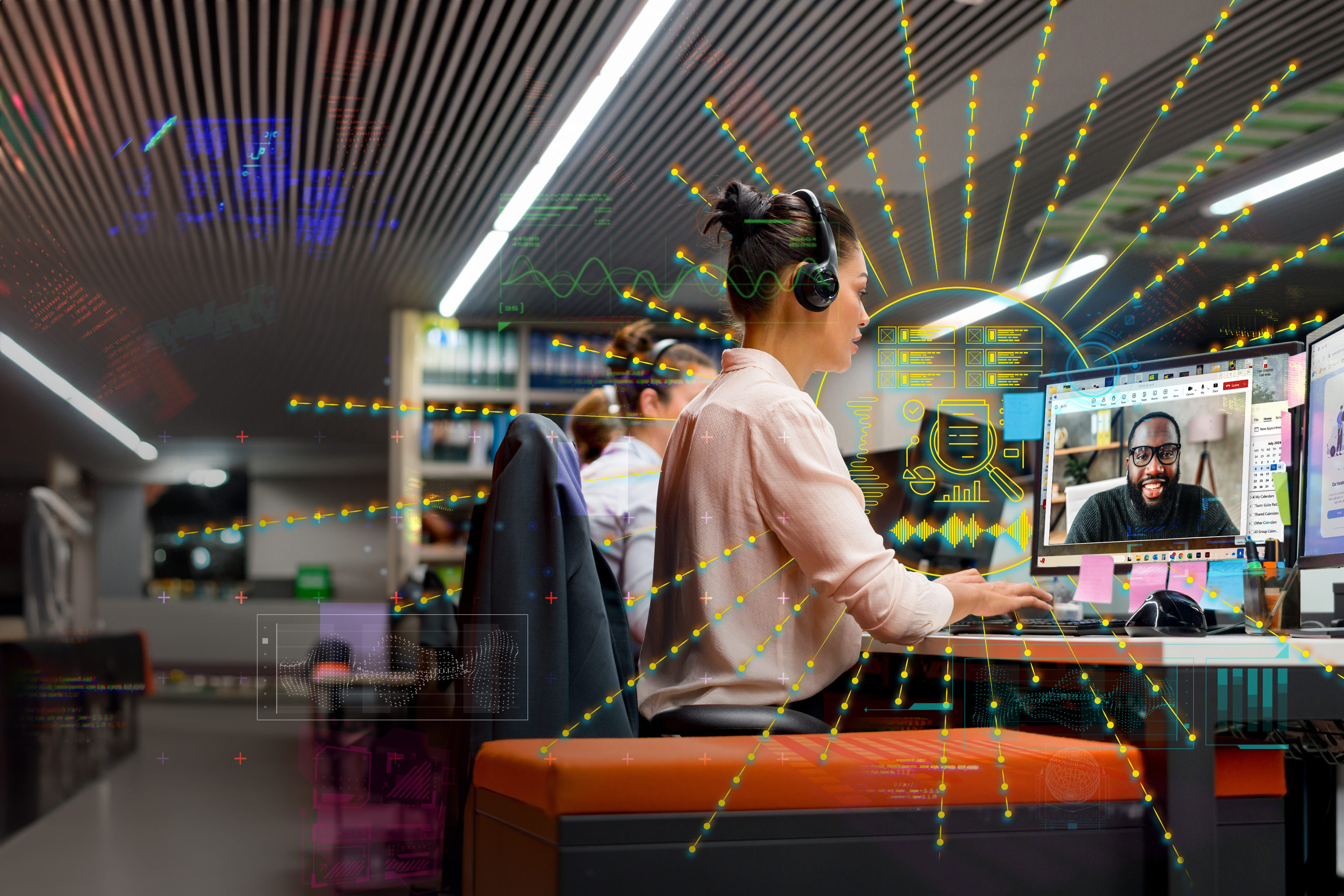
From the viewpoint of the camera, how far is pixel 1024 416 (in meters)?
1.79

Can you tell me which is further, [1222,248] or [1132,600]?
[1222,248]

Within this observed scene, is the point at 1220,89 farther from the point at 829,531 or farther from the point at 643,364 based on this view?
the point at 829,531

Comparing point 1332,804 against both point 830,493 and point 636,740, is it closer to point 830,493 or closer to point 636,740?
→ point 830,493

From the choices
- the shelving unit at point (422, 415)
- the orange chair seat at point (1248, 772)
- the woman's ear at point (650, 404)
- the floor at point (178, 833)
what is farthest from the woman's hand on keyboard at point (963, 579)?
the shelving unit at point (422, 415)

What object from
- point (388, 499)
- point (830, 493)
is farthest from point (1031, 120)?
point (388, 499)

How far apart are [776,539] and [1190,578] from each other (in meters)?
0.74

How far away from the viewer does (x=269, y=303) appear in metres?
5.66

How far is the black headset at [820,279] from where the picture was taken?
1.27 metres

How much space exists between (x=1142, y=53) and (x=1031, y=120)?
0.52 m

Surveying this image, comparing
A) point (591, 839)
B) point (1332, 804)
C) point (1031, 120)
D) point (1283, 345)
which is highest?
point (1031, 120)

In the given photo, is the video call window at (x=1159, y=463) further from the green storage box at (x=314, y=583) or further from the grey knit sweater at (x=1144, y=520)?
the green storage box at (x=314, y=583)

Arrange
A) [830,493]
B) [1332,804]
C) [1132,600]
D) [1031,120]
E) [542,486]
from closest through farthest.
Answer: [830,493] → [542,486] → [1332,804] → [1132,600] → [1031,120]

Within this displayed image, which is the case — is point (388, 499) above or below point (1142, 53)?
below

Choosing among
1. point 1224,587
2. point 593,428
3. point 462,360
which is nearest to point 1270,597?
point 1224,587
